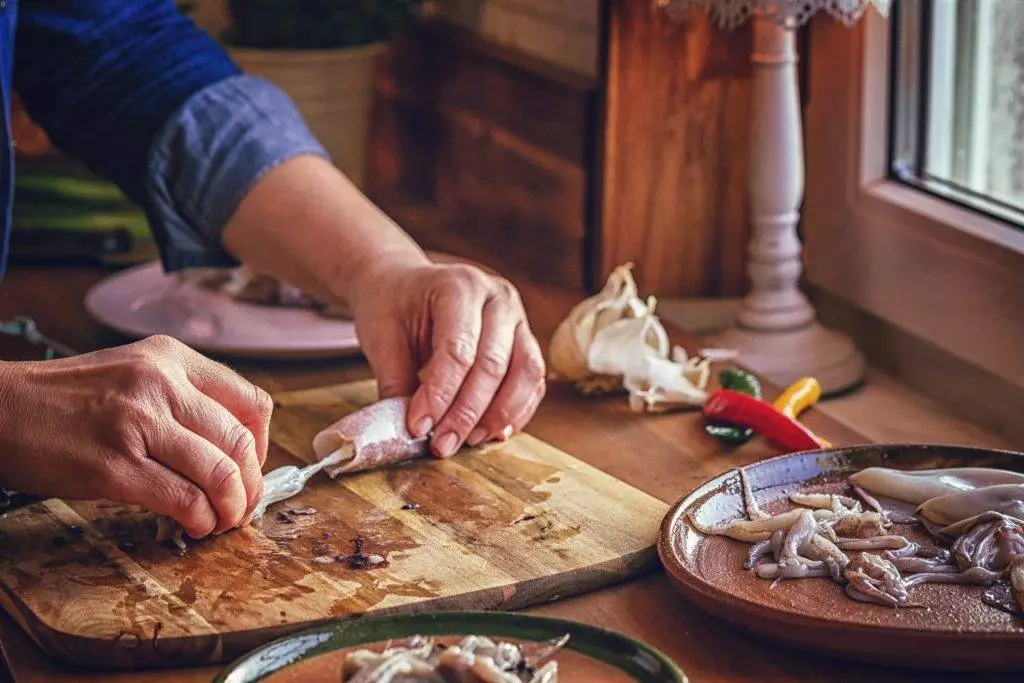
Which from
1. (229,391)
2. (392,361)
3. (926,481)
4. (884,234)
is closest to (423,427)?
(392,361)

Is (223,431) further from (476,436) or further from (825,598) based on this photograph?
(825,598)

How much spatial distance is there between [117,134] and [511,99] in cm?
72

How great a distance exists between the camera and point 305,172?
176cm

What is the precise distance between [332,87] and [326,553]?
4.32 feet

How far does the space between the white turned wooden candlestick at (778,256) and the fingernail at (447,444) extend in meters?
0.50

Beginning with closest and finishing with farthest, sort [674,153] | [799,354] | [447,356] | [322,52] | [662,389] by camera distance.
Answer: [447,356], [662,389], [799,354], [674,153], [322,52]

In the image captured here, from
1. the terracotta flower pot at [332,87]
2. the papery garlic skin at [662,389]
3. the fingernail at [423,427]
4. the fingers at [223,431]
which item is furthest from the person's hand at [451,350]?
the terracotta flower pot at [332,87]

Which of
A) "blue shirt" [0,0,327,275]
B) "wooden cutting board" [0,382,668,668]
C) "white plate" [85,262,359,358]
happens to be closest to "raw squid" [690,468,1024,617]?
"wooden cutting board" [0,382,668,668]

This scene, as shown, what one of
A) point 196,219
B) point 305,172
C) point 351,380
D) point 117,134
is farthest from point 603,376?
point 117,134

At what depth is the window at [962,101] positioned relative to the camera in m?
1.74

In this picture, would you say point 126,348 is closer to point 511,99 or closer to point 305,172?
point 305,172

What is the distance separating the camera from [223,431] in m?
1.22

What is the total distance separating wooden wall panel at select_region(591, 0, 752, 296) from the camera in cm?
198

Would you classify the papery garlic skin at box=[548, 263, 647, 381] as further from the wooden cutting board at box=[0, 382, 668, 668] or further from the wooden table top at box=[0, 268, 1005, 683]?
the wooden cutting board at box=[0, 382, 668, 668]
